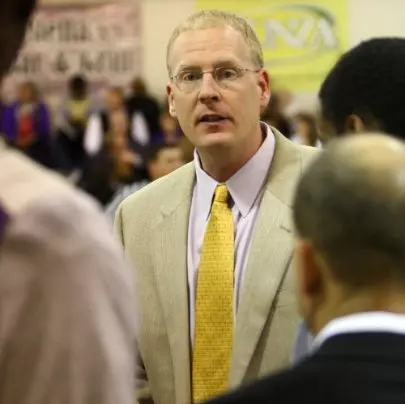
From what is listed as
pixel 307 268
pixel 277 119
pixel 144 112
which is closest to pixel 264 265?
pixel 307 268

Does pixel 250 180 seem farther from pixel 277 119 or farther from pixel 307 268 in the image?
pixel 277 119

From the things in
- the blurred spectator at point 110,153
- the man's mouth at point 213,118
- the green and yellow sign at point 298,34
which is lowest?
the blurred spectator at point 110,153

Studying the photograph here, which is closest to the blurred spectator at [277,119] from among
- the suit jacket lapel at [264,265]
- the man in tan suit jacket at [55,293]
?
the suit jacket lapel at [264,265]

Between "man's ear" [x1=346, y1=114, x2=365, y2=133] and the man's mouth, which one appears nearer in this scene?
"man's ear" [x1=346, y1=114, x2=365, y2=133]

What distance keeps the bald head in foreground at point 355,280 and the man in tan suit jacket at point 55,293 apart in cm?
20

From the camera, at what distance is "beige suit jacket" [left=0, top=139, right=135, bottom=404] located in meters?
0.96

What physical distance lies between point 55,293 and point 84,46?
1035 cm

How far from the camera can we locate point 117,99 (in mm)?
9695

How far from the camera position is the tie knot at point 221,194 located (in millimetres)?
2210

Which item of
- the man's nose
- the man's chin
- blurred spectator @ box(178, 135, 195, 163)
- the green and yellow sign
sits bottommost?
the green and yellow sign

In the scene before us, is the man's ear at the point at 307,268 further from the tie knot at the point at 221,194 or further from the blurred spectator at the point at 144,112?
the blurred spectator at the point at 144,112

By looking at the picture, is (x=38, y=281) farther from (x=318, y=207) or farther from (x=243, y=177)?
(x=243, y=177)

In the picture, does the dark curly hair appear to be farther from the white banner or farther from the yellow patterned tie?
the white banner

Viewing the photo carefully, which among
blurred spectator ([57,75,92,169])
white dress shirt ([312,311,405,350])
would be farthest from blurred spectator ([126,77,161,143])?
white dress shirt ([312,311,405,350])
